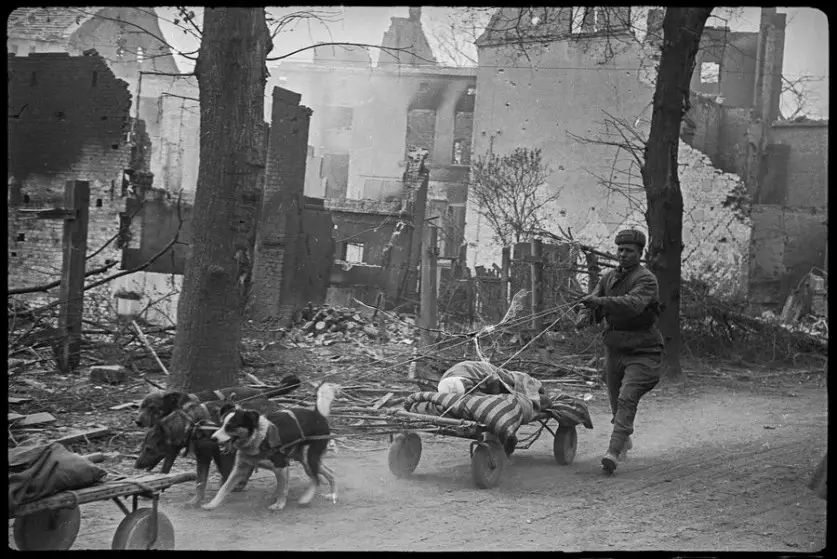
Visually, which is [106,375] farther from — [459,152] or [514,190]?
[459,152]

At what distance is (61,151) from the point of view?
69.4ft

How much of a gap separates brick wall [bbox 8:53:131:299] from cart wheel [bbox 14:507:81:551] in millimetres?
16815

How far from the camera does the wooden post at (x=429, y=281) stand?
1266 cm

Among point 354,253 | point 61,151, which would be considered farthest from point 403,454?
point 354,253

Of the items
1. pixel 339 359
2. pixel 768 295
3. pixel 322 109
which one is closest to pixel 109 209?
pixel 339 359

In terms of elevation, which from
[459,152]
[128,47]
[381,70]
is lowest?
[459,152]

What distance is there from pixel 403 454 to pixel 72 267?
5901mm

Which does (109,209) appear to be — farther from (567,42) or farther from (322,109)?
(322,109)

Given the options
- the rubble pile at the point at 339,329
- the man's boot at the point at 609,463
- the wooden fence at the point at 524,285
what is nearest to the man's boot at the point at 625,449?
the man's boot at the point at 609,463

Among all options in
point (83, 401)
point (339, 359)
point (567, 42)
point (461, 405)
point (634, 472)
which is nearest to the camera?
point (461, 405)

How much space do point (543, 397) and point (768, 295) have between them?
29.3 metres

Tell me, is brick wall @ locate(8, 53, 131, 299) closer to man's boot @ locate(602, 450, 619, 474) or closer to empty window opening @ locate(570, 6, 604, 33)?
empty window opening @ locate(570, 6, 604, 33)

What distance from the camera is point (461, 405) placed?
7.35 m

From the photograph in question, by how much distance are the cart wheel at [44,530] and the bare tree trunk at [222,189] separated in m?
4.62
